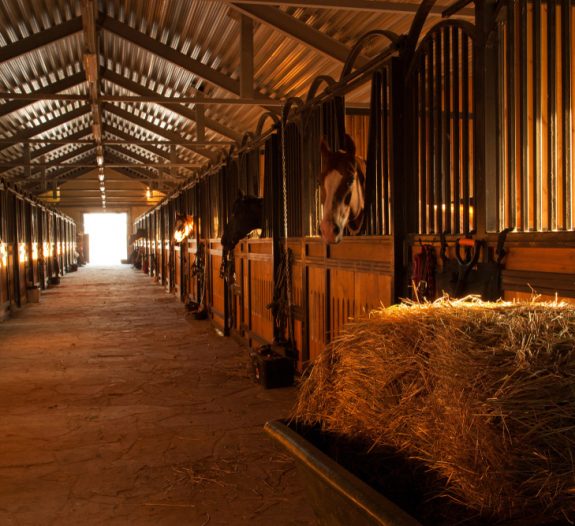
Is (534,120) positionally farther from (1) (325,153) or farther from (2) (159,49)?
(2) (159,49)

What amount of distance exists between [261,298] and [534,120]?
452 centimetres

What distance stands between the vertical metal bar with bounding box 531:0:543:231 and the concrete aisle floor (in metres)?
1.82

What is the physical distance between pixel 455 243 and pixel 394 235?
0.65m

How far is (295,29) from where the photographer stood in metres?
8.09

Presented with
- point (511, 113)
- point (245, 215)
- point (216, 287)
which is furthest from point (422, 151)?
point (216, 287)

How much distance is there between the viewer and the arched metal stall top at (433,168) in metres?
2.67

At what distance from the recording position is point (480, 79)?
296 cm

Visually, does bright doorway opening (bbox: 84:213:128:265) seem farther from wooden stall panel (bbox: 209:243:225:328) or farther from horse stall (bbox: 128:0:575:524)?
horse stall (bbox: 128:0:575:524)

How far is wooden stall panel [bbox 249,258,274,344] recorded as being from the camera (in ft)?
21.4

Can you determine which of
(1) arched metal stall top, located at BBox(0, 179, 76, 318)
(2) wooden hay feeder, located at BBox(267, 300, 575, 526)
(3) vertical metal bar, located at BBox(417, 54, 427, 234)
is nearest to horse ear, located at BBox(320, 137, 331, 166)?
(3) vertical metal bar, located at BBox(417, 54, 427, 234)

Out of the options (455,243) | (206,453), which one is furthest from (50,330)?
(455,243)

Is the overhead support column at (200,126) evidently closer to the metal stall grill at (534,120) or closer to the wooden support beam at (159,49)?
the wooden support beam at (159,49)

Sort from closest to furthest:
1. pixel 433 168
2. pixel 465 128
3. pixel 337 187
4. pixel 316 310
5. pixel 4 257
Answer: pixel 465 128
pixel 433 168
pixel 337 187
pixel 316 310
pixel 4 257

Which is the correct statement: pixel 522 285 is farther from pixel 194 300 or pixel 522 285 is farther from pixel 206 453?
pixel 194 300
